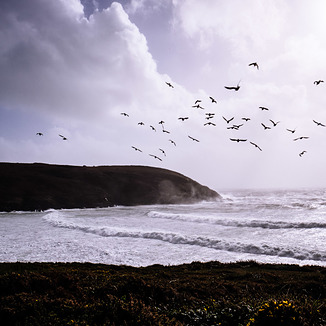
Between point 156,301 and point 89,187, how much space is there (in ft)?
191

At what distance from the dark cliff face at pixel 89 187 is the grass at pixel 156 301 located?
46868 mm

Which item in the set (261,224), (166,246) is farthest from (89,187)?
(166,246)

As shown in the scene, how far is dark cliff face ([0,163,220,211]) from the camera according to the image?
51875 mm

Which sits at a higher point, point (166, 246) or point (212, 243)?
point (212, 243)

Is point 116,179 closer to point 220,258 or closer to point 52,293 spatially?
point 220,258

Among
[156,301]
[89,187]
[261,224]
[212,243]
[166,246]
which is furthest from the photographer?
[89,187]

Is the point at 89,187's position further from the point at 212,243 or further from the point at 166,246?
the point at 212,243

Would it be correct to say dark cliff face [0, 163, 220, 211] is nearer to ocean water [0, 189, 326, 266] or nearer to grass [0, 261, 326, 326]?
ocean water [0, 189, 326, 266]

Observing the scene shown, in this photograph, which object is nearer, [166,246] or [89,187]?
[166,246]

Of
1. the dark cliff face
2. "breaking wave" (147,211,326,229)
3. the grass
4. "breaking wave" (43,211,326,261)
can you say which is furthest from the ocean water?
the dark cliff face

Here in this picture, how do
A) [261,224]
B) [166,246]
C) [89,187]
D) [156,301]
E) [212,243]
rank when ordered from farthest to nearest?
[89,187] → [261,224] → [212,243] → [166,246] → [156,301]

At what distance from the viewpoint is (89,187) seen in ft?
202

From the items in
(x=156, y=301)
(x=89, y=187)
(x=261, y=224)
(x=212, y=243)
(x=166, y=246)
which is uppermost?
(x=89, y=187)

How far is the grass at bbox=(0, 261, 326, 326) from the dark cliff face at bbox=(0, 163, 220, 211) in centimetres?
4687
